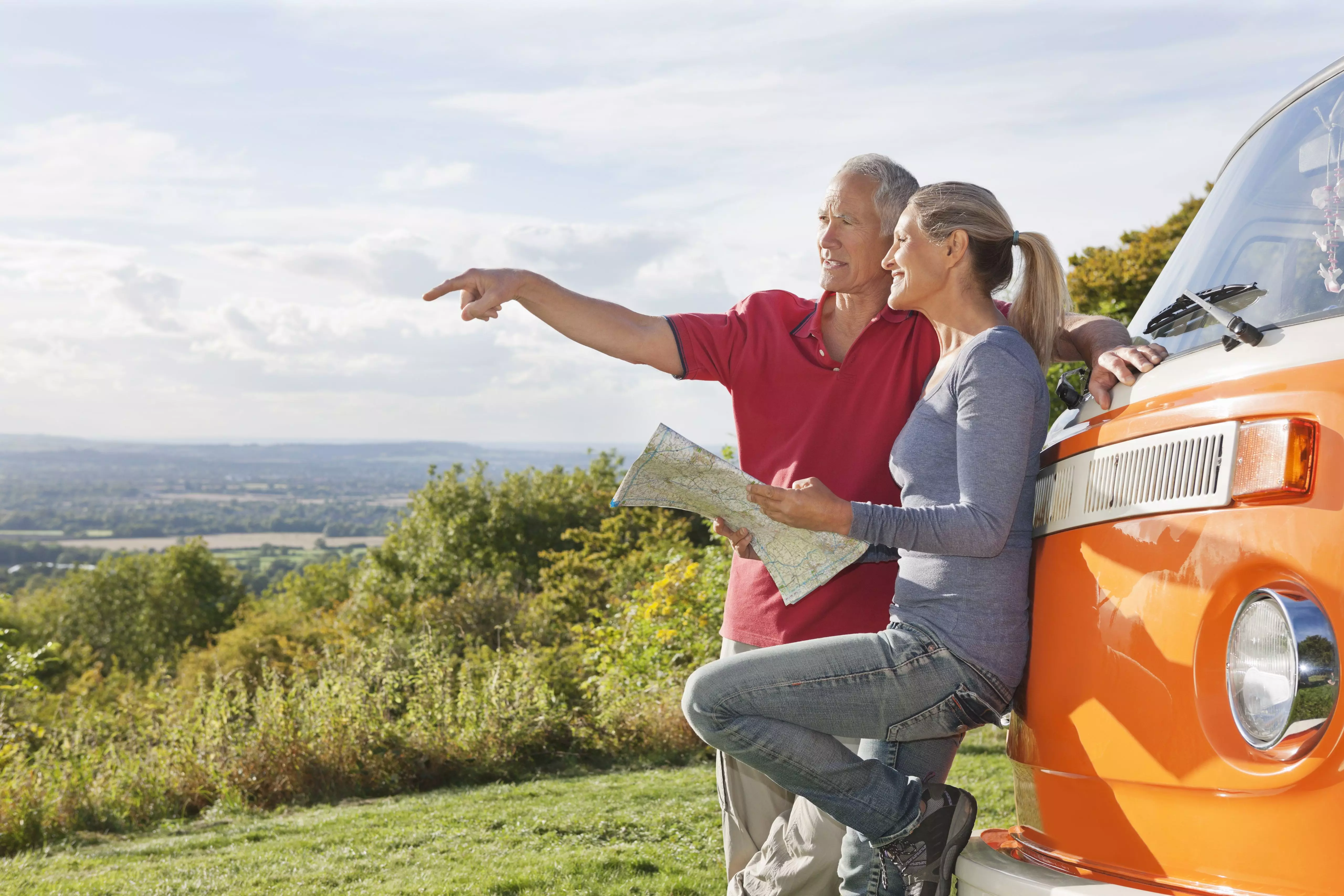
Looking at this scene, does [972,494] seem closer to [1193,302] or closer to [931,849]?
[1193,302]

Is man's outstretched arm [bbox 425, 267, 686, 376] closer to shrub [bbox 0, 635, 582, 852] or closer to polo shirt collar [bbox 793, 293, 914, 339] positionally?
polo shirt collar [bbox 793, 293, 914, 339]

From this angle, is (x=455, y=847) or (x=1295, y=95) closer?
(x=1295, y=95)

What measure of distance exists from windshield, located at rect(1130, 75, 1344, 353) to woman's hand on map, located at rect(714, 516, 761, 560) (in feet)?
3.67

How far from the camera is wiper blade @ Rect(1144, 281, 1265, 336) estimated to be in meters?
2.21

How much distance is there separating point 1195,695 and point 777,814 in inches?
74.4

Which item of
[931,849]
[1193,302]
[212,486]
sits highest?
[1193,302]

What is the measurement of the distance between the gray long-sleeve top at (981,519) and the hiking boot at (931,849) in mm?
349

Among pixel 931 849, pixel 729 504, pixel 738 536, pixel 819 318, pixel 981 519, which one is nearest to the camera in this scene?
pixel 981 519

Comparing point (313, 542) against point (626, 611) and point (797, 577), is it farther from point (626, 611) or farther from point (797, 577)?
point (797, 577)

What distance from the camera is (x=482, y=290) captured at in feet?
10.9

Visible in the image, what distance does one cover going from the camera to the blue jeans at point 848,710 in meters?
2.40

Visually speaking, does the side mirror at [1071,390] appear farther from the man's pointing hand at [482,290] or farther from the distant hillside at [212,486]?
the distant hillside at [212,486]

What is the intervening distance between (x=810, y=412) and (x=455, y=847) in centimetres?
412

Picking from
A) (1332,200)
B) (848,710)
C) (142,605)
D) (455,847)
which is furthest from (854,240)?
(142,605)
